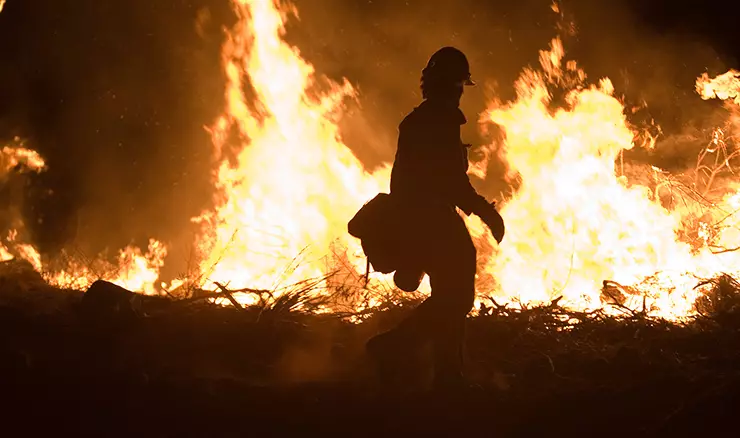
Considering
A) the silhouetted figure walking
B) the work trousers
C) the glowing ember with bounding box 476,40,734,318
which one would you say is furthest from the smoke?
the work trousers

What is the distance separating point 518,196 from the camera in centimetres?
825

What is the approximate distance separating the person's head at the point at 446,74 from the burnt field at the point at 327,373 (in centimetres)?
185

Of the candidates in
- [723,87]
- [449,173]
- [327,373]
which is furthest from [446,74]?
[723,87]

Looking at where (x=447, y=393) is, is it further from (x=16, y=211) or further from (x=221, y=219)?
(x=16, y=211)

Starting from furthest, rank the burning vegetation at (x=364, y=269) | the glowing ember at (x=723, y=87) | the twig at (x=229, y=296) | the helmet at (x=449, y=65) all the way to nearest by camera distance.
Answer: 1. the glowing ember at (x=723, y=87)
2. the twig at (x=229, y=296)
3. the burning vegetation at (x=364, y=269)
4. the helmet at (x=449, y=65)

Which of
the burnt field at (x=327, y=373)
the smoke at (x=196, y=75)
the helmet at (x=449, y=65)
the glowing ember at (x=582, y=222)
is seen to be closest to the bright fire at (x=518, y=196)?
the glowing ember at (x=582, y=222)

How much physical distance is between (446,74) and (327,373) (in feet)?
7.58

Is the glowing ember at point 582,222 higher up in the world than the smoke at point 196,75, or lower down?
lower down

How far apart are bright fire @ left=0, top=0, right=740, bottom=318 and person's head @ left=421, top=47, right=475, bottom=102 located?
2.82 meters

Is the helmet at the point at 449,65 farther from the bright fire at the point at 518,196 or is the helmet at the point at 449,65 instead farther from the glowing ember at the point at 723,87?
the glowing ember at the point at 723,87

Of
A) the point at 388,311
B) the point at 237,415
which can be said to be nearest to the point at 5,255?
the point at 388,311

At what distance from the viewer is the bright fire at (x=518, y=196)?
7.83 metres

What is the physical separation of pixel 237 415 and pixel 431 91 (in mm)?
2470

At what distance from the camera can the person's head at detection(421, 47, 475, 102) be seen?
5.01 metres
